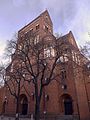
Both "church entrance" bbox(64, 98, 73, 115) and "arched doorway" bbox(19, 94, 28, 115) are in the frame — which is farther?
"arched doorway" bbox(19, 94, 28, 115)

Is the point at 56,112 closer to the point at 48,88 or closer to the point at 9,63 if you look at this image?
the point at 48,88

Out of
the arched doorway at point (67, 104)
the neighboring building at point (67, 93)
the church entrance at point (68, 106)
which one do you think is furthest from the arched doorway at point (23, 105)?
the church entrance at point (68, 106)

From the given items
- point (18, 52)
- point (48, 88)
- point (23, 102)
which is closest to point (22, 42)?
point (18, 52)

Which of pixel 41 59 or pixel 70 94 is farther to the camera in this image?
pixel 70 94

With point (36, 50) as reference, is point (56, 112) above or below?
below

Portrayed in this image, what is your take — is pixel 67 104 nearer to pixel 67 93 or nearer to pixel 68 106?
pixel 68 106

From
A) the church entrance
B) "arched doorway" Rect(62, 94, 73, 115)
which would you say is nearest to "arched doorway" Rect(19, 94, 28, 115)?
"arched doorway" Rect(62, 94, 73, 115)

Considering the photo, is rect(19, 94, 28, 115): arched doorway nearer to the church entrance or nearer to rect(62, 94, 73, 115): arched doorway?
rect(62, 94, 73, 115): arched doorway

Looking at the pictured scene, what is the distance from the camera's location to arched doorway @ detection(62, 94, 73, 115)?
24.7 meters

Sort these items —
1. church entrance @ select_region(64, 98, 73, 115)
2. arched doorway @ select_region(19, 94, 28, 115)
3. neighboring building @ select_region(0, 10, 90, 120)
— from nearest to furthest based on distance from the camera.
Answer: neighboring building @ select_region(0, 10, 90, 120)
church entrance @ select_region(64, 98, 73, 115)
arched doorway @ select_region(19, 94, 28, 115)

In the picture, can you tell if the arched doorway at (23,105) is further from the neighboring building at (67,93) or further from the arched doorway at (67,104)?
the arched doorway at (67,104)

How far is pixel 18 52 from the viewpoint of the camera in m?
19.1

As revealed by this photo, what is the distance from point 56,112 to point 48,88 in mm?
4541

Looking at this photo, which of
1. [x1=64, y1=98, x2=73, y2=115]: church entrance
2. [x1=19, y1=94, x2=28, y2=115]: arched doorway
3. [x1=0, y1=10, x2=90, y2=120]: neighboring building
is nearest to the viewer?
[x1=0, y1=10, x2=90, y2=120]: neighboring building
